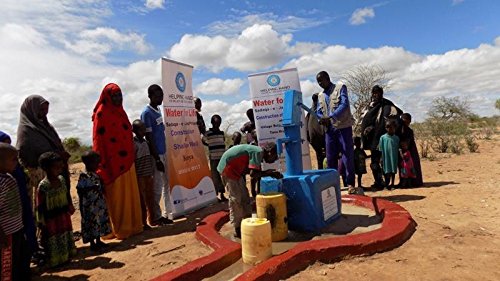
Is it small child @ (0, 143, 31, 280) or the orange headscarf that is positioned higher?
the orange headscarf

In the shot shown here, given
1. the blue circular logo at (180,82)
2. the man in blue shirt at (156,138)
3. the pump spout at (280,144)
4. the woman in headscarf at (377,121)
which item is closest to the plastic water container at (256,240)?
the pump spout at (280,144)

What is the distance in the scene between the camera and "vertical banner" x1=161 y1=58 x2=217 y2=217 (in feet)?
20.1

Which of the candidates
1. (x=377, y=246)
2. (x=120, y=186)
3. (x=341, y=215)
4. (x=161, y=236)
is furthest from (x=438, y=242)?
(x=120, y=186)

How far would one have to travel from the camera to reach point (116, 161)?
198 inches

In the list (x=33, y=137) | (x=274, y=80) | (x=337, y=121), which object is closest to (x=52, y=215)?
(x=33, y=137)

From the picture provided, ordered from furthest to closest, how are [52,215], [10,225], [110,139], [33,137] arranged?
[110,139] → [33,137] → [52,215] → [10,225]

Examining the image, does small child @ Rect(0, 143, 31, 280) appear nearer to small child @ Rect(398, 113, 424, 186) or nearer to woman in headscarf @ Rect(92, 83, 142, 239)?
woman in headscarf @ Rect(92, 83, 142, 239)

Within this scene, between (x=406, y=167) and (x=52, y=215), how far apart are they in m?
5.49

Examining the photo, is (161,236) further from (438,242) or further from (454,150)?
(454,150)

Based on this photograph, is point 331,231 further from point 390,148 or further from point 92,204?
point 390,148

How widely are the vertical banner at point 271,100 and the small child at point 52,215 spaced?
143 inches

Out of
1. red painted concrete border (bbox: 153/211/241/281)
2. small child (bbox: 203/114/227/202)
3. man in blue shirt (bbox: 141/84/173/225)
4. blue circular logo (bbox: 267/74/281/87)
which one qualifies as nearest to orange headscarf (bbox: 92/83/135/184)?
man in blue shirt (bbox: 141/84/173/225)

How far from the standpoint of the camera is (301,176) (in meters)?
4.26

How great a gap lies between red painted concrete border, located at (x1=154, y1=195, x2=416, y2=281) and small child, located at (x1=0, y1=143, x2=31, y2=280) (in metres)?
1.30
